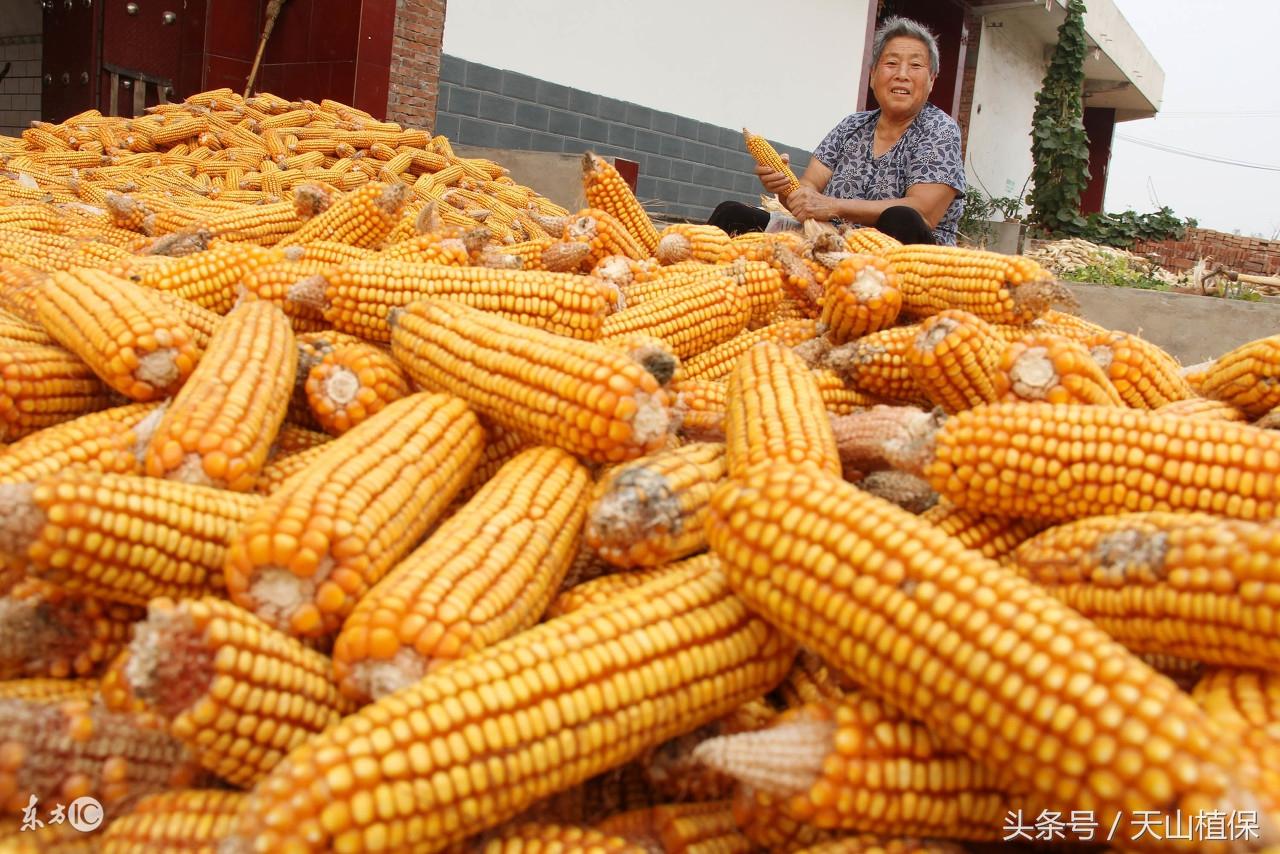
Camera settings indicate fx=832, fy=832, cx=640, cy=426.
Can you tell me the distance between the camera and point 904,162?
5.96 metres

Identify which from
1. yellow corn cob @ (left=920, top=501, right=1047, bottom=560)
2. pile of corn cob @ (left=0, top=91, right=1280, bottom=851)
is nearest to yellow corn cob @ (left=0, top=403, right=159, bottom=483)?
pile of corn cob @ (left=0, top=91, right=1280, bottom=851)

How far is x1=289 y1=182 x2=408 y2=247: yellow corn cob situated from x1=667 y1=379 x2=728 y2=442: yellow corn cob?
1.75m

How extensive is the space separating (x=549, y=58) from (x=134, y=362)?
9.53m

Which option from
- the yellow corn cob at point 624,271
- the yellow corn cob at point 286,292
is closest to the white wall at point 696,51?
the yellow corn cob at point 624,271

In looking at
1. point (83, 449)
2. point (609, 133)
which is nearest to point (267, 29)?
point (609, 133)

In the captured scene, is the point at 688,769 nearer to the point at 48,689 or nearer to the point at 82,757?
the point at 82,757

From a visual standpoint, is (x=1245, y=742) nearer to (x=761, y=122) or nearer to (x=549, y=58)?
(x=549, y=58)

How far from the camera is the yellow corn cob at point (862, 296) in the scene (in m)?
2.60

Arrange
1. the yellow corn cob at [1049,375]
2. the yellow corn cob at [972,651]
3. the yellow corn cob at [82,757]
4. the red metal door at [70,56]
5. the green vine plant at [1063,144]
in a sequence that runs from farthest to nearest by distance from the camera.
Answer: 1. the green vine plant at [1063,144]
2. the red metal door at [70,56]
3. the yellow corn cob at [1049,375]
4. the yellow corn cob at [82,757]
5. the yellow corn cob at [972,651]

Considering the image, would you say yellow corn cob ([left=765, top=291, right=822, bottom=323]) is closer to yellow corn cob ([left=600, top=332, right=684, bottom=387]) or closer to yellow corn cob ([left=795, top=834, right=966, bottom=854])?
yellow corn cob ([left=600, top=332, right=684, bottom=387])

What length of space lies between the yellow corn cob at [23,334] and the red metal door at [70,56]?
1141cm

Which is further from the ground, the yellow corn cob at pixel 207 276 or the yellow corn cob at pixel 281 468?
the yellow corn cob at pixel 207 276

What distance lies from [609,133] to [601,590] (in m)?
10.5

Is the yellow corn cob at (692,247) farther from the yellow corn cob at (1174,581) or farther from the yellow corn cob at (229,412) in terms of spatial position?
the yellow corn cob at (1174,581)
